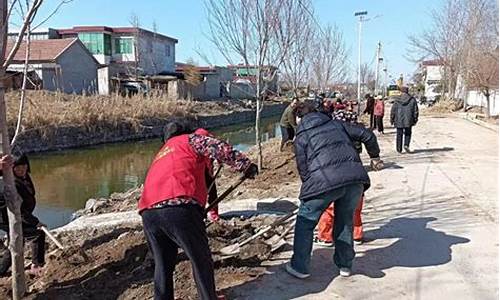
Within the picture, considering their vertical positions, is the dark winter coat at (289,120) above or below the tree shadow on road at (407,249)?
above

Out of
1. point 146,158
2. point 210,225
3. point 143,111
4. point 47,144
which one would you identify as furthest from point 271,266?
point 143,111

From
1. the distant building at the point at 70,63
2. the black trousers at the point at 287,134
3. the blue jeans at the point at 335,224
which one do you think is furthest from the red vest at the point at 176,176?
the distant building at the point at 70,63

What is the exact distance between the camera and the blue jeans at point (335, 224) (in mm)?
4211

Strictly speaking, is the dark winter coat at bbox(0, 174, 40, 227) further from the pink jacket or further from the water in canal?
the pink jacket

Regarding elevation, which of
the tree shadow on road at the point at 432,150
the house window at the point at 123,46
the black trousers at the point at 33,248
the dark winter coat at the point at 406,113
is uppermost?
the house window at the point at 123,46

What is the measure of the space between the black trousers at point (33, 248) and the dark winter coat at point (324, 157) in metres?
2.78

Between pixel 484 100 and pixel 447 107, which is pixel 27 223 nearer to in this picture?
pixel 447 107

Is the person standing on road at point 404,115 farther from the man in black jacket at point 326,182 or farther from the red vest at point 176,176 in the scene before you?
the red vest at point 176,176

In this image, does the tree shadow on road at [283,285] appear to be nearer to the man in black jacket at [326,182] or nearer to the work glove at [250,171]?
the man in black jacket at [326,182]

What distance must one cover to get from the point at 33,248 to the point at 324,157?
10.3 feet

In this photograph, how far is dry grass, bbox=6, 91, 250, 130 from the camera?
22.1 metres

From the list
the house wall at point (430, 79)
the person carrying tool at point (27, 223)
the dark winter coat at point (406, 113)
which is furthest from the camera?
the house wall at point (430, 79)

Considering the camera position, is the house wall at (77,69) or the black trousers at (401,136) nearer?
the black trousers at (401,136)

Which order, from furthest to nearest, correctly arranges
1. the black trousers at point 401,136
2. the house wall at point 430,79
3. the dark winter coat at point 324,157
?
the house wall at point 430,79 → the black trousers at point 401,136 → the dark winter coat at point 324,157
